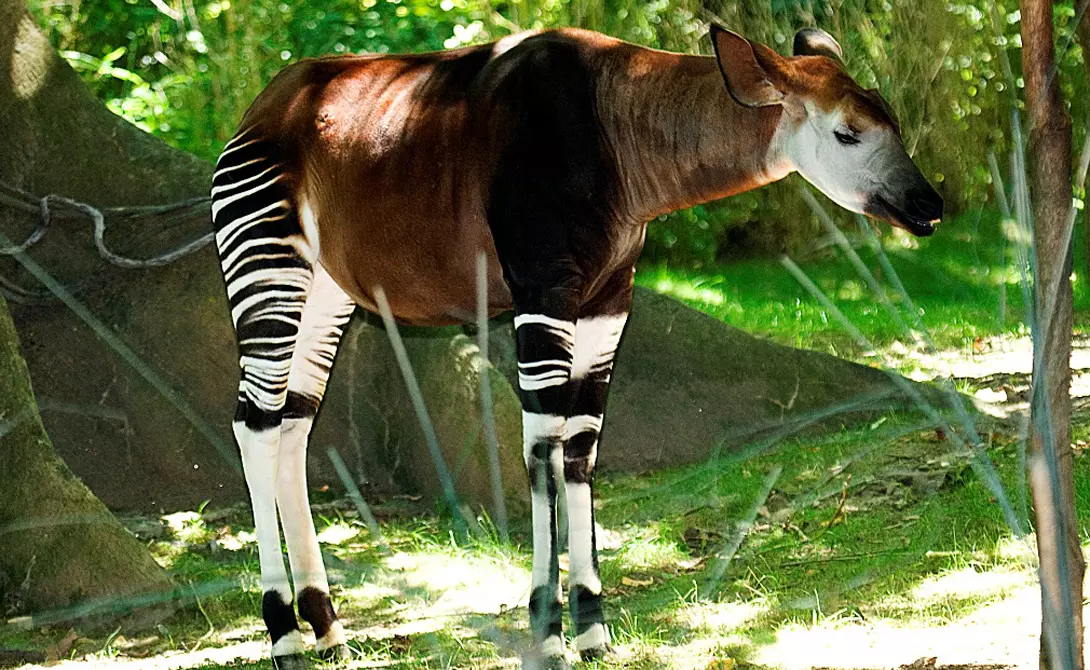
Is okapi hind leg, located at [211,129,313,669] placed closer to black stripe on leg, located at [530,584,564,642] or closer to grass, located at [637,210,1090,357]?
black stripe on leg, located at [530,584,564,642]

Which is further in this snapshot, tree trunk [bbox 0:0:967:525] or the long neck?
tree trunk [bbox 0:0:967:525]

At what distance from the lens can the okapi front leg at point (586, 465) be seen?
3.49 metres

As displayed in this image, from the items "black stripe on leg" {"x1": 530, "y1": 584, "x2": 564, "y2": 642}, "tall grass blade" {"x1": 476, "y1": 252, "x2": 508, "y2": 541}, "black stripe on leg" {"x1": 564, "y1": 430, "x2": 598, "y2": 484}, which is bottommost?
"black stripe on leg" {"x1": 530, "y1": 584, "x2": 564, "y2": 642}

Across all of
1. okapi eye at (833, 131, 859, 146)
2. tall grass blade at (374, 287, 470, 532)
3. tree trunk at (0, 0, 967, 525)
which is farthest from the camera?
tree trunk at (0, 0, 967, 525)

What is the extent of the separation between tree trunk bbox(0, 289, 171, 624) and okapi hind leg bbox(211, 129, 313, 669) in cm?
63

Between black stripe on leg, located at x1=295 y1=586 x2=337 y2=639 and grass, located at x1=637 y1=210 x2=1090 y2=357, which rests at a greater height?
black stripe on leg, located at x1=295 y1=586 x2=337 y2=639

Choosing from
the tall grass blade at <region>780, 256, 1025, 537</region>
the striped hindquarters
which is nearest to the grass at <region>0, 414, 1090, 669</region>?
the striped hindquarters

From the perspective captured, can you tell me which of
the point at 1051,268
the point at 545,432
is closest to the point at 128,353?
the point at 545,432

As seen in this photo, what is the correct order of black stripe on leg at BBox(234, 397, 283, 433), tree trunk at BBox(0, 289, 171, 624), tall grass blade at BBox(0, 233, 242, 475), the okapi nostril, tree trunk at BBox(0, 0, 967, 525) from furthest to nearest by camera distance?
tree trunk at BBox(0, 0, 967, 525) → tall grass blade at BBox(0, 233, 242, 475) → tree trunk at BBox(0, 289, 171, 624) → black stripe on leg at BBox(234, 397, 283, 433) → the okapi nostril

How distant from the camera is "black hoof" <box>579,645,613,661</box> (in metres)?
3.40

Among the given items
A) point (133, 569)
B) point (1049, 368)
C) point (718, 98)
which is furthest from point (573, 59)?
point (133, 569)

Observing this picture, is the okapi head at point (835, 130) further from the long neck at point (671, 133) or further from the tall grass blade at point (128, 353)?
the tall grass blade at point (128, 353)

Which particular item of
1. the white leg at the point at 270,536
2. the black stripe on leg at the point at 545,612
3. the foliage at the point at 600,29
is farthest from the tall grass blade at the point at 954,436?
the foliage at the point at 600,29

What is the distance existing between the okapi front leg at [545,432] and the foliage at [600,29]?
5129mm
